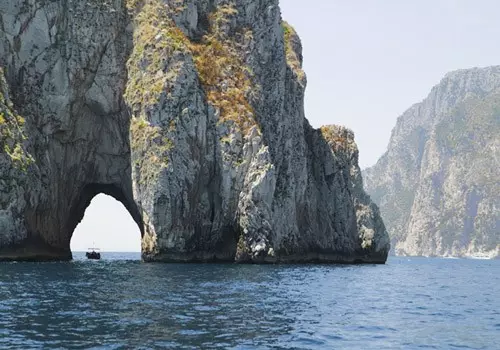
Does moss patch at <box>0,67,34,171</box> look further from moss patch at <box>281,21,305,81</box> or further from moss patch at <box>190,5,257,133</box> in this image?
moss patch at <box>281,21,305,81</box>

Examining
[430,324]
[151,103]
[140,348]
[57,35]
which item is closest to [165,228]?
[151,103]

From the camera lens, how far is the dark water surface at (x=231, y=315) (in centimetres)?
2670

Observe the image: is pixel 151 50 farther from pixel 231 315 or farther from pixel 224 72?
pixel 231 315

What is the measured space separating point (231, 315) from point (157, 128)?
5441 cm

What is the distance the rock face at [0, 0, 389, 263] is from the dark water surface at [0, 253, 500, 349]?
2914 cm

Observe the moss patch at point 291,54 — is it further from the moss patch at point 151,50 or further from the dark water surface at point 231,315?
the dark water surface at point 231,315

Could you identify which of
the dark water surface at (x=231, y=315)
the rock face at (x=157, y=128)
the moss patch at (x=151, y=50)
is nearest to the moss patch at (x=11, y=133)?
the rock face at (x=157, y=128)

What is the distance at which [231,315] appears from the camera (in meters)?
33.8

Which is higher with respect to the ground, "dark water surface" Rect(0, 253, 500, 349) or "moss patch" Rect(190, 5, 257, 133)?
"moss patch" Rect(190, 5, 257, 133)

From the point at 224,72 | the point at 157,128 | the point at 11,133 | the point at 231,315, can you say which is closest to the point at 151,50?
the point at 224,72

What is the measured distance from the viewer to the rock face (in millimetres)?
83625

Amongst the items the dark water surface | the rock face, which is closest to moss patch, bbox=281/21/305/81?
the rock face

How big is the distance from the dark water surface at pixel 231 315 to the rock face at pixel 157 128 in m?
29.1

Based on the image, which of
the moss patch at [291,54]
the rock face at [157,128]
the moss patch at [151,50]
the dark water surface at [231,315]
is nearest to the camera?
the dark water surface at [231,315]
